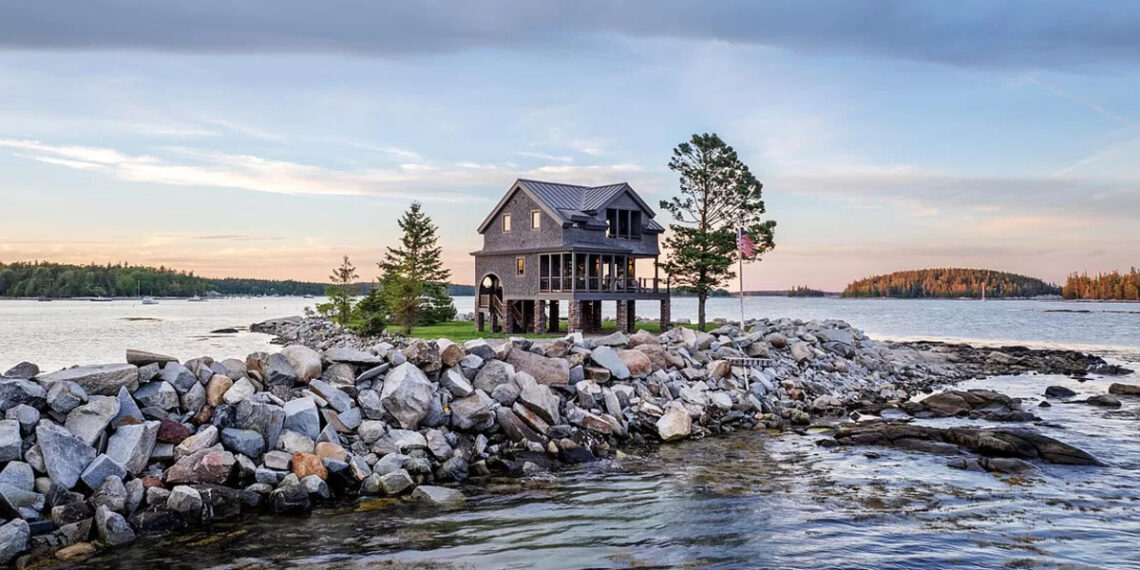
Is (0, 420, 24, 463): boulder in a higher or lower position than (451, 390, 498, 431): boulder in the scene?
higher

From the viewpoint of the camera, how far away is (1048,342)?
6084 cm

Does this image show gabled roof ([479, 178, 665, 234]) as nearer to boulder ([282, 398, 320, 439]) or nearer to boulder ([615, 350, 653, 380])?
boulder ([615, 350, 653, 380])

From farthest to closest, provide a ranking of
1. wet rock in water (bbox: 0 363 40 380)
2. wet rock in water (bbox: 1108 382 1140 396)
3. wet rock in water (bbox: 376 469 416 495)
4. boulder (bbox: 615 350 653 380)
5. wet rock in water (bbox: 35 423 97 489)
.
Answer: wet rock in water (bbox: 1108 382 1140 396) → boulder (bbox: 615 350 653 380) → wet rock in water (bbox: 0 363 40 380) → wet rock in water (bbox: 376 469 416 495) → wet rock in water (bbox: 35 423 97 489)

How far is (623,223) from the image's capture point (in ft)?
140

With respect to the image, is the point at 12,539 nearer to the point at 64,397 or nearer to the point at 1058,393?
the point at 64,397

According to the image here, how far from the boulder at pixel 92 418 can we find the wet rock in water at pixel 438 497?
17.0ft

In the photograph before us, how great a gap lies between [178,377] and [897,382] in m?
26.6

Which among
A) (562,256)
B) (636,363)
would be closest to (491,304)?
(562,256)

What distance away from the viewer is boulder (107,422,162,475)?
1202 cm

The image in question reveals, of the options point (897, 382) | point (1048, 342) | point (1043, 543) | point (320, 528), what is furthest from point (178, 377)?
point (1048, 342)

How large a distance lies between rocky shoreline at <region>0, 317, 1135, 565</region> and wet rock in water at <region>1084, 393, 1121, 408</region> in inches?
134

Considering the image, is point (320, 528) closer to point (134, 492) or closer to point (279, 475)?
point (279, 475)

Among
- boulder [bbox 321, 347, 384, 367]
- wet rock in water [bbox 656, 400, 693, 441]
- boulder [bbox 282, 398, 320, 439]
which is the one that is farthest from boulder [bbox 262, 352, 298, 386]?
wet rock in water [bbox 656, 400, 693, 441]

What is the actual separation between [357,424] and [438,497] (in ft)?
10.6
